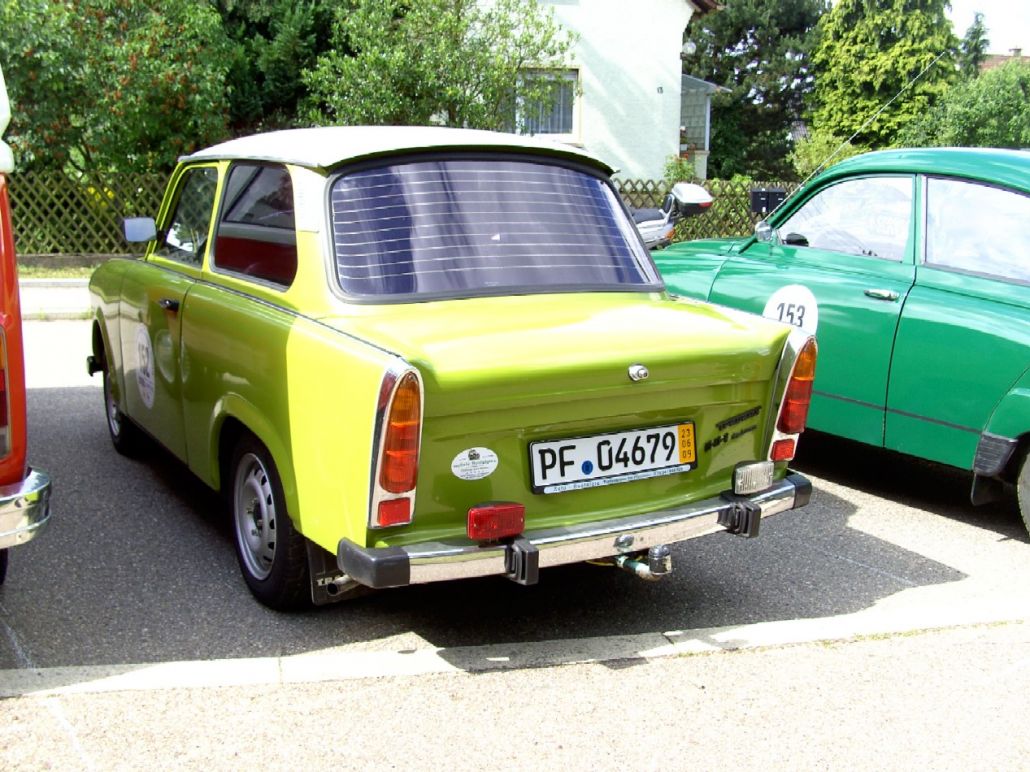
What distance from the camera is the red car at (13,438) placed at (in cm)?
359

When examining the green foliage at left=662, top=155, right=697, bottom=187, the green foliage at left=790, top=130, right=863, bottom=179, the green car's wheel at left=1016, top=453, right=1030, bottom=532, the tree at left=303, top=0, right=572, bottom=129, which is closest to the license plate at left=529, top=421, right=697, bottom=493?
the green car's wheel at left=1016, top=453, right=1030, bottom=532

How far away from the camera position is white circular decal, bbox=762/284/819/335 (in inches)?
247

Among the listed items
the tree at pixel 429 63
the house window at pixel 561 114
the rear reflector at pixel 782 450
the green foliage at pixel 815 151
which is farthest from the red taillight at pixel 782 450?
the green foliage at pixel 815 151

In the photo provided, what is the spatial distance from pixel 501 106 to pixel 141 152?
5744 millimetres

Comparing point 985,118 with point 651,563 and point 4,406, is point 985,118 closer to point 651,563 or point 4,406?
point 651,563

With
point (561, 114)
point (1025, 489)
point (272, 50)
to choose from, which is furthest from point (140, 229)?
point (561, 114)

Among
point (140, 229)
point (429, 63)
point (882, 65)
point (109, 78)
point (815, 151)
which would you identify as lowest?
point (140, 229)

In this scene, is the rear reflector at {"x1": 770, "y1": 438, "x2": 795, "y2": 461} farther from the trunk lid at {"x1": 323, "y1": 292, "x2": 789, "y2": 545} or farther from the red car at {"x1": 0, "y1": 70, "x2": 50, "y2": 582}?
the red car at {"x1": 0, "y1": 70, "x2": 50, "y2": 582}

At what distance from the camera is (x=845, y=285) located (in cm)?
617

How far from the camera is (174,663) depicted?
3926 mm

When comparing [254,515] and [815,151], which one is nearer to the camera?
[254,515]

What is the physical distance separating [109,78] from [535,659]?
1452 cm

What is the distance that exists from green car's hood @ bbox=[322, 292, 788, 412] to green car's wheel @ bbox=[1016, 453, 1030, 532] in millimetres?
1891

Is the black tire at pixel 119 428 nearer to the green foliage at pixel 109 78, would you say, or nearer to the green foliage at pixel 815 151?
the green foliage at pixel 109 78
